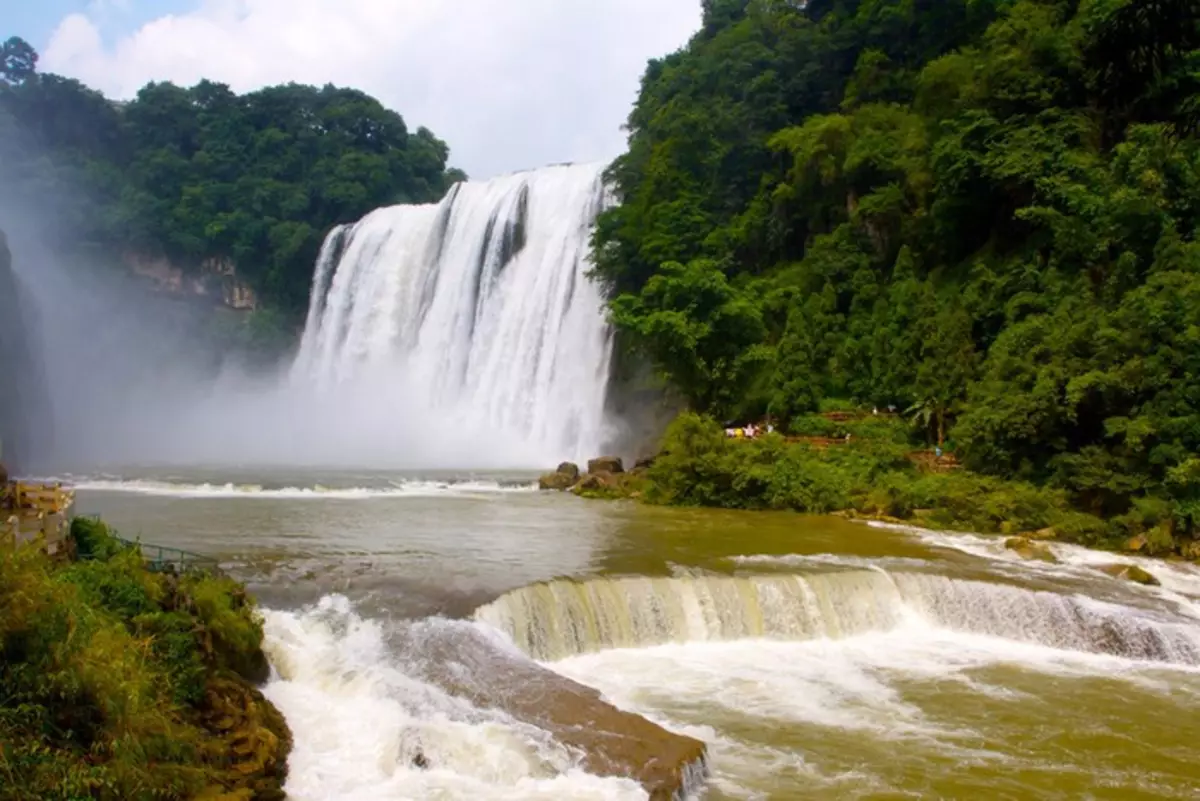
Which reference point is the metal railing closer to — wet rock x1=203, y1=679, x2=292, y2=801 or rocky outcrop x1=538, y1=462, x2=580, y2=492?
wet rock x1=203, y1=679, x2=292, y2=801

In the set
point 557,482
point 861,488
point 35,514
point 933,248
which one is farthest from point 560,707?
point 933,248

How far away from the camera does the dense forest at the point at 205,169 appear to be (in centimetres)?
5122

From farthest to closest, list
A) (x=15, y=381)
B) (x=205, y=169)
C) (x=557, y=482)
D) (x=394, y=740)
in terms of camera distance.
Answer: (x=205, y=169) → (x=15, y=381) → (x=557, y=482) → (x=394, y=740)

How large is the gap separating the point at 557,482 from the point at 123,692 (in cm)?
1791

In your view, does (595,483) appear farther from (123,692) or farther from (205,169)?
(205,169)

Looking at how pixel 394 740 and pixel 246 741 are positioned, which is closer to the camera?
pixel 246 741

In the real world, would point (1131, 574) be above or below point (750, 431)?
below

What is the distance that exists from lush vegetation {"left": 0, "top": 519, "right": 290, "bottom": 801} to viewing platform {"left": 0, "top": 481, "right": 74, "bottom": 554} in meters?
0.29

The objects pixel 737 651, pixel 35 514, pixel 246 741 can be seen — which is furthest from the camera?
pixel 737 651

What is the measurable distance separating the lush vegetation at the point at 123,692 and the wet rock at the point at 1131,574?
41.3 ft

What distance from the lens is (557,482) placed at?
78.6 ft

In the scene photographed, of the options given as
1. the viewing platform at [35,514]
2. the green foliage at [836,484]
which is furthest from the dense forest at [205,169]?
the viewing platform at [35,514]

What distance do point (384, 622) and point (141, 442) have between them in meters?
39.1

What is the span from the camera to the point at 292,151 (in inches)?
2233
